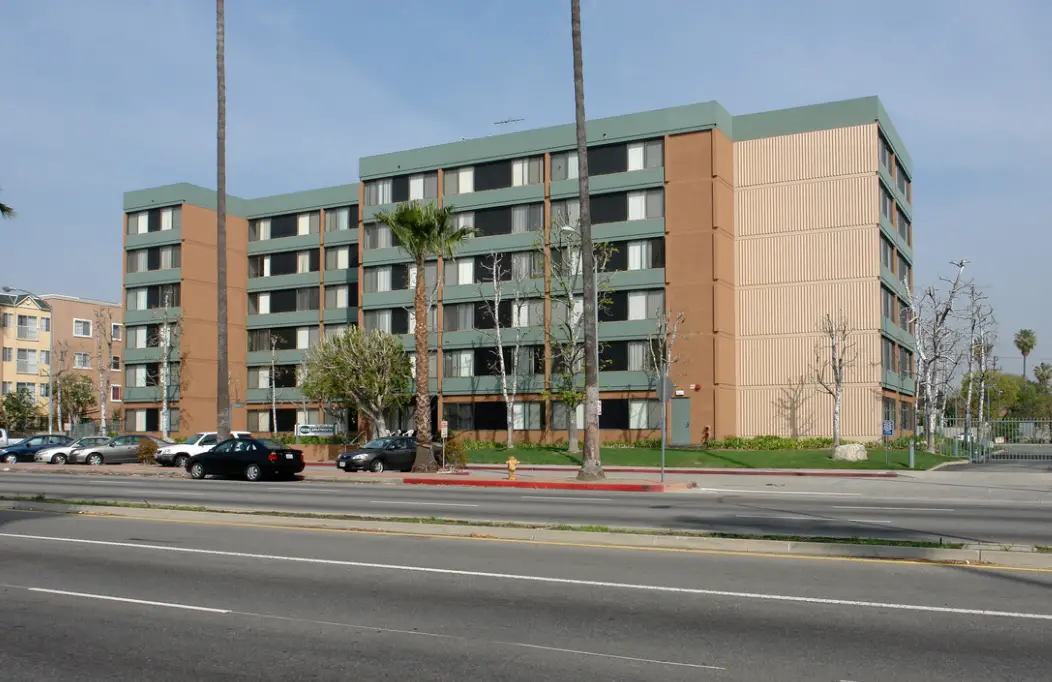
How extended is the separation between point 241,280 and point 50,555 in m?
63.4

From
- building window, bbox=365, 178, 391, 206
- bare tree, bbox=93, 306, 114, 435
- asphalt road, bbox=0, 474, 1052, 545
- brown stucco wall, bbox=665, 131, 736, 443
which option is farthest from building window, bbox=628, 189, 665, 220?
bare tree, bbox=93, 306, 114, 435

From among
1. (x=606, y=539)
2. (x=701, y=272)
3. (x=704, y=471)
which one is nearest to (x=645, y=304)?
(x=701, y=272)

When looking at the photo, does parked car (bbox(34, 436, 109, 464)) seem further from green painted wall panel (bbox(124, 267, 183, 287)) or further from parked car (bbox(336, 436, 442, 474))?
green painted wall panel (bbox(124, 267, 183, 287))

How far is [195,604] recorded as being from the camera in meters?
9.90

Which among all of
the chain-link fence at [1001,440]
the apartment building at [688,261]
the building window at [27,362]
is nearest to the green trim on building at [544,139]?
the apartment building at [688,261]

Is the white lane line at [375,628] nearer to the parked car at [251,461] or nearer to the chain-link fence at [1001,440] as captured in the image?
the parked car at [251,461]

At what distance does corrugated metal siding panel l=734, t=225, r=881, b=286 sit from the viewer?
5231 centimetres

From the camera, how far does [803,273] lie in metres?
53.8

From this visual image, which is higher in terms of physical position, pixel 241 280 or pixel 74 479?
pixel 241 280

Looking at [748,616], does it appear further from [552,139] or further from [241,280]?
[241,280]

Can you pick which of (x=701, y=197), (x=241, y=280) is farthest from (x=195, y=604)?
(x=241, y=280)

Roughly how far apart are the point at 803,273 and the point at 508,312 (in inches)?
678

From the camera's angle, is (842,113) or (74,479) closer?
(74,479)

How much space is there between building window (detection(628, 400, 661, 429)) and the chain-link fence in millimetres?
14440
